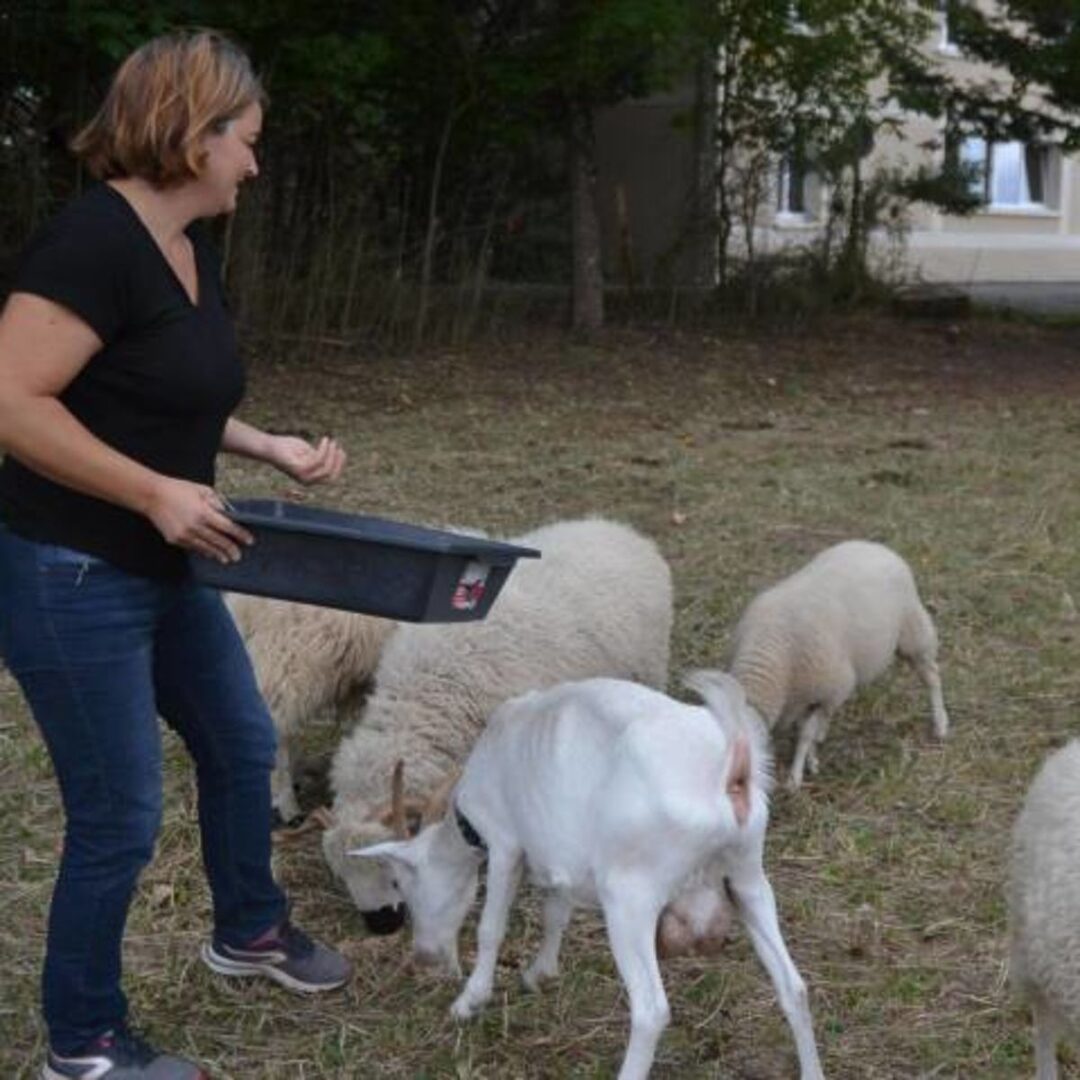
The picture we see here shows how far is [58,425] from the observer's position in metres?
2.62

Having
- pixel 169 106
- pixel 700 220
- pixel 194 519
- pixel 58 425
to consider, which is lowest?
pixel 194 519

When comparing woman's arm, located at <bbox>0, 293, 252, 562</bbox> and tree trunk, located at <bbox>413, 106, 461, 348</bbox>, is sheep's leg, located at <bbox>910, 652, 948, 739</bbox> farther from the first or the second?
tree trunk, located at <bbox>413, 106, 461, 348</bbox>

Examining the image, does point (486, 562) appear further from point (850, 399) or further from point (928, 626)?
point (850, 399)

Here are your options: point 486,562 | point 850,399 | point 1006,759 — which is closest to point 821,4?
point 850,399

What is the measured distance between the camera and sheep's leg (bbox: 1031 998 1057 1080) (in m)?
3.20

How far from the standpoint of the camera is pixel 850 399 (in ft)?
40.2

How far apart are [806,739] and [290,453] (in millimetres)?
2420

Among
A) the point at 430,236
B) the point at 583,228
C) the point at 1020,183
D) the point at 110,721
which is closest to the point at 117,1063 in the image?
the point at 110,721

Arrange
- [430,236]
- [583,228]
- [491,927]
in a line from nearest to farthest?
1. [491,927]
2. [430,236]
3. [583,228]

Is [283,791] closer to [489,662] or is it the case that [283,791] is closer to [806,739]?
[489,662]

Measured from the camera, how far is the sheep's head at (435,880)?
367 cm

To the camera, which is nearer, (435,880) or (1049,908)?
(1049,908)

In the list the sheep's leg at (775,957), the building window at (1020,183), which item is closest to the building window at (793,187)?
Answer: the building window at (1020,183)

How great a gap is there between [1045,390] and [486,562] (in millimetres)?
10603
